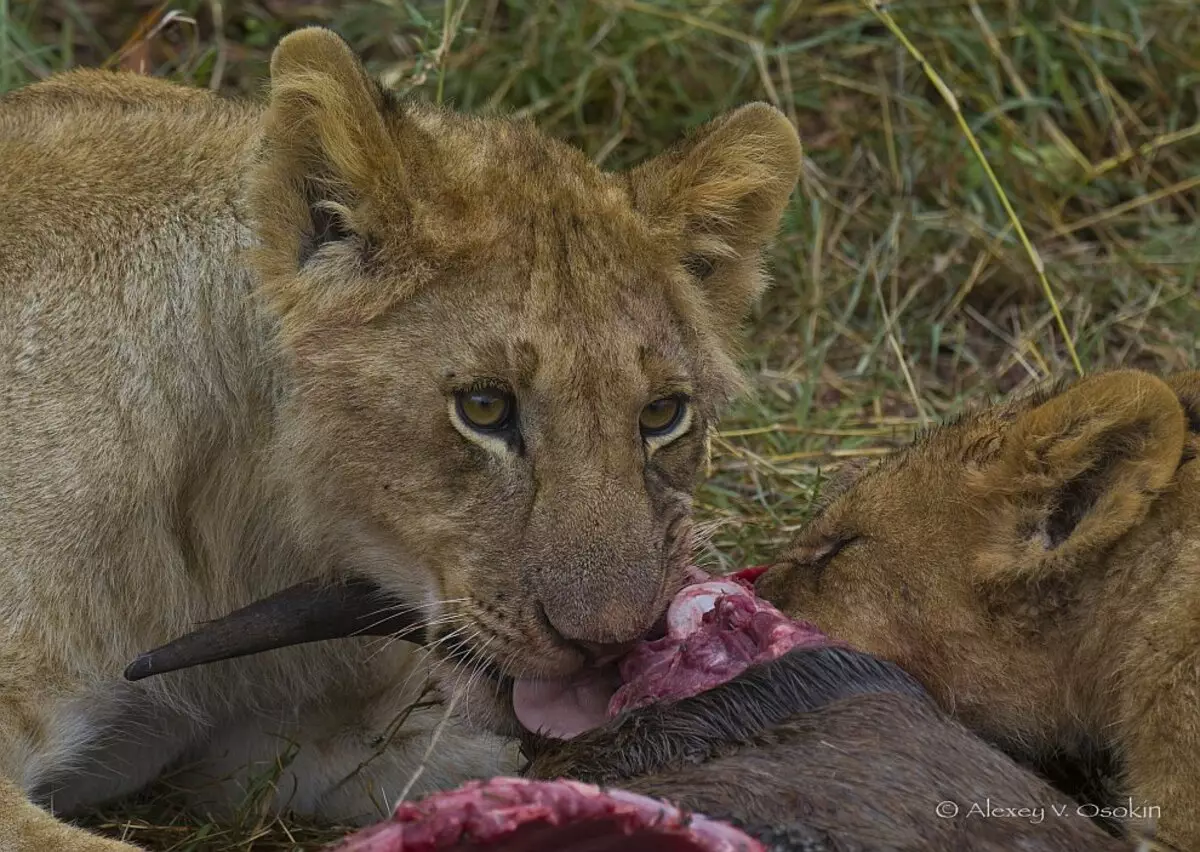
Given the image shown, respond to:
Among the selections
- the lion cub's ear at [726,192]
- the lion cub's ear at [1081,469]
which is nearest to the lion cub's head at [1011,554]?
the lion cub's ear at [1081,469]

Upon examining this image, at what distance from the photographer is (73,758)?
4098mm

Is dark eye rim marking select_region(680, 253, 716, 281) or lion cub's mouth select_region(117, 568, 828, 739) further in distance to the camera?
dark eye rim marking select_region(680, 253, 716, 281)

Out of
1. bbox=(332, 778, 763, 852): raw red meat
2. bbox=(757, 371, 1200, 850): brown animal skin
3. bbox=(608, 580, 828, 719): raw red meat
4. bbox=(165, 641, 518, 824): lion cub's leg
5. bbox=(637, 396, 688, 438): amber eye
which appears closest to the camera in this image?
bbox=(332, 778, 763, 852): raw red meat

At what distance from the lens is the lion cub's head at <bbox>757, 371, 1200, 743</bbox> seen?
3.83 meters

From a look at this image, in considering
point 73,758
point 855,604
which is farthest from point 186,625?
point 855,604

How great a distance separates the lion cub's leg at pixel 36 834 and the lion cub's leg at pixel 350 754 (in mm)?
1054

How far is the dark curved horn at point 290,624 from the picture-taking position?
159 inches

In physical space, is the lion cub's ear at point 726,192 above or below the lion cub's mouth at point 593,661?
above

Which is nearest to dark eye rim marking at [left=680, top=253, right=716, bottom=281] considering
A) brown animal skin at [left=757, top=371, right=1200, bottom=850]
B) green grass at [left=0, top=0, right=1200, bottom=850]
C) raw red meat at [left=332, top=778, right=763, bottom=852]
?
brown animal skin at [left=757, top=371, right=1200, bottom=850]

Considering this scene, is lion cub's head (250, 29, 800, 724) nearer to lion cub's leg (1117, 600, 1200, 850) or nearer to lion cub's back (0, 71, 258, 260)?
lion cub's back (0, 71, 258, 260)

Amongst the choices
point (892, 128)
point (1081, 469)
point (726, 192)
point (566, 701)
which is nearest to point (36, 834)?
point (566, 701)

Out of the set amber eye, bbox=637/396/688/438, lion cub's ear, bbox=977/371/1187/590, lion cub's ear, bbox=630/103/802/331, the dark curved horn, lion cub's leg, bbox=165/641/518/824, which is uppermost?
lion cub's ear, bbox=630/103/802/331

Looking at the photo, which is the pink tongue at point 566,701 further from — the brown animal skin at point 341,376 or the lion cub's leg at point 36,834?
the lion cub's leg at point 36,834

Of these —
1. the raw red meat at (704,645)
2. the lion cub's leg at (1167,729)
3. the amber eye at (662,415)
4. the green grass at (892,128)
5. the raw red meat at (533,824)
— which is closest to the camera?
the raw red meat at (533,824)
